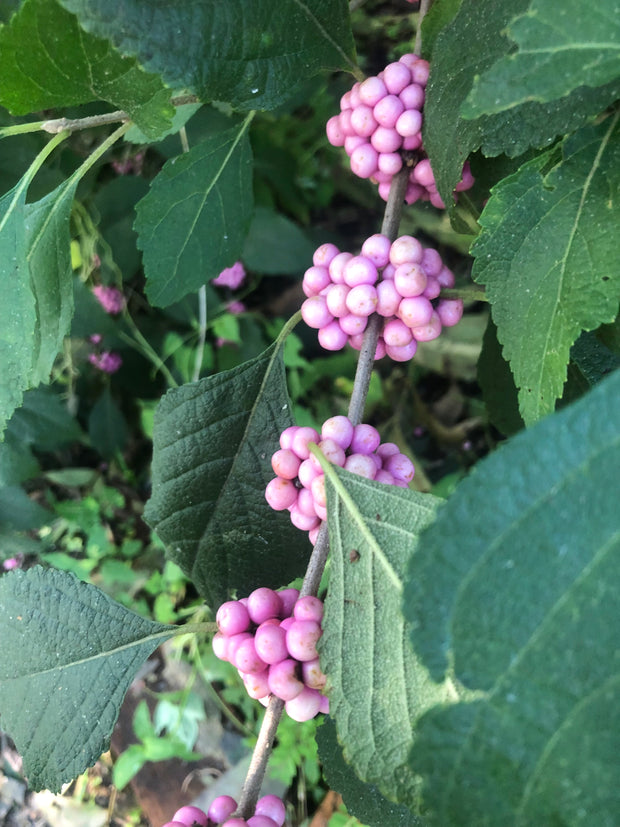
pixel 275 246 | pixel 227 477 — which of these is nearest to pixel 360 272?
pixel 227 477

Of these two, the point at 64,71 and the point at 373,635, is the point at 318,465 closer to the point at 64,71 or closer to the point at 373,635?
the point at 373,635

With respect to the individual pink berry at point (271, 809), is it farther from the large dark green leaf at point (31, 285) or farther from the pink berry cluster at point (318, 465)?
the large dark green leaf at point (31, 285)

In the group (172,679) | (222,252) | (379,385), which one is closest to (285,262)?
(379,385)

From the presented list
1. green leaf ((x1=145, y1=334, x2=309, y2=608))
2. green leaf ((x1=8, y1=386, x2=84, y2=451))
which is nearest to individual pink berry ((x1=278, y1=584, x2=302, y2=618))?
green leaf ((x1=145, y1=334, x2=309, y2=608))

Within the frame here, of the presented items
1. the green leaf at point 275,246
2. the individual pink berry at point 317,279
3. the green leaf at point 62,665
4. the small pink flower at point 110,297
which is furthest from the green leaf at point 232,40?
the small pink flower at point 110,297

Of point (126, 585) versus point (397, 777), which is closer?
point (397, 777)

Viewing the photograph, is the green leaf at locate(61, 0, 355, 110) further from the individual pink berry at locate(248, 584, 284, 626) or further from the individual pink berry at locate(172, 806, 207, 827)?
the individual pink berry at locate(172, 806, 207, 827)

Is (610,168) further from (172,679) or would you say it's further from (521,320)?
(172,679)
